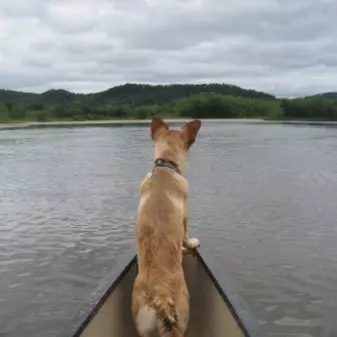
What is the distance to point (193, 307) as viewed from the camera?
6730 mm

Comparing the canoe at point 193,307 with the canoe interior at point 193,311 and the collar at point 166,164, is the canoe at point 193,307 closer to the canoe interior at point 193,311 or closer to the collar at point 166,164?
the canoe interior at point 193,311

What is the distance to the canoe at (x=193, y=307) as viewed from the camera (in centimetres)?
491

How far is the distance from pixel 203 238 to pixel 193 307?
25.9 ft

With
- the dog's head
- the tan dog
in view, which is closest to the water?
the dog's head

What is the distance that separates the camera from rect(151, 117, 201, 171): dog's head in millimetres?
6488

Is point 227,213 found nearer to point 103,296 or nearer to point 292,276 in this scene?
point 292,276

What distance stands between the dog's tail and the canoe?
1.78 feet

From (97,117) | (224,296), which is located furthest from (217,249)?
(97,117)

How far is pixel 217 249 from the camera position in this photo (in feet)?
44.2

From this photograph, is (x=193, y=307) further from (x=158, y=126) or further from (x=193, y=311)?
(x=158, y=126)

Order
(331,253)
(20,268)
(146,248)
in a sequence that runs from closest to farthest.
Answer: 1. (146,248)
2. (20,268)
3. (331,253)

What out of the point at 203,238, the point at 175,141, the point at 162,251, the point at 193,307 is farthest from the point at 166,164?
the point at 203,238

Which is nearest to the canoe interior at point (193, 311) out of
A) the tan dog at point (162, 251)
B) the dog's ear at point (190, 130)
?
the tan dog at point (162, 251)

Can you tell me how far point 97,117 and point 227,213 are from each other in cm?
11817
